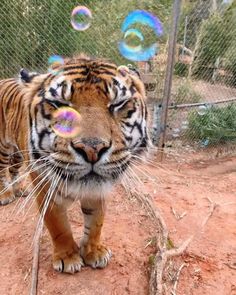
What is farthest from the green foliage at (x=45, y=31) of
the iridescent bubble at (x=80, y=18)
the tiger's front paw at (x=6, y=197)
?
the tiger's front paw at (x=6, y=197)

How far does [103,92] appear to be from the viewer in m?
2.30

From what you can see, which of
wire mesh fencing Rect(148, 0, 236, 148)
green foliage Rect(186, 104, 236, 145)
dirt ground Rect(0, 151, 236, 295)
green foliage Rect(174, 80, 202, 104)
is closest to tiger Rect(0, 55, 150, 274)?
dirt ground Rect(0, 151, 236, 295)

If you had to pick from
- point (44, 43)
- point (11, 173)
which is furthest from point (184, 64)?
point (11, 173)

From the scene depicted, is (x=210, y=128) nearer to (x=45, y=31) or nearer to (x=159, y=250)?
(x=45, y=31)

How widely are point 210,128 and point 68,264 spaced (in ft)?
14.7

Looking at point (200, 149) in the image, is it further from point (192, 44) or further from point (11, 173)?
point (11, 173)

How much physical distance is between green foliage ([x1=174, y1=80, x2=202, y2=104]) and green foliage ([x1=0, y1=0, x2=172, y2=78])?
1429mm

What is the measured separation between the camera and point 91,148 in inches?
81.2

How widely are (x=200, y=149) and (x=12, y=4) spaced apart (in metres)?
3.81

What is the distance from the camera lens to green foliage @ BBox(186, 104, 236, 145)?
22.6 feet

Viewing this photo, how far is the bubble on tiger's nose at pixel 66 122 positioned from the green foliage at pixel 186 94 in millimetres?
5103

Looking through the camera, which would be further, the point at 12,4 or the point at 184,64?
the point at 184,64

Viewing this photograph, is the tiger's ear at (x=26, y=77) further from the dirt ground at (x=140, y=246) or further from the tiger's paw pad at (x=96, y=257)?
the tiger's paw pad at (x=96, y=257)

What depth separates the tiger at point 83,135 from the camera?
7.06 ft
